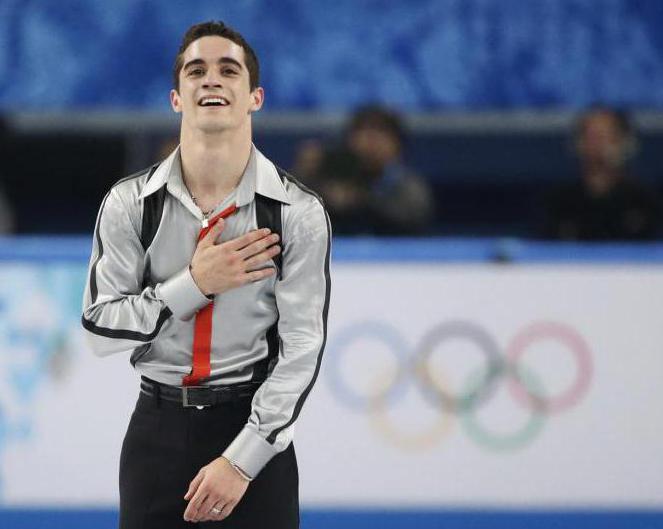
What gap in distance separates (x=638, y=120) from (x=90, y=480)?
468 cm

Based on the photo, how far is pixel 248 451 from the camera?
8.58 ft

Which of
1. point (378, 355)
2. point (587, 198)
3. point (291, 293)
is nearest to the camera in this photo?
point (291, 293)

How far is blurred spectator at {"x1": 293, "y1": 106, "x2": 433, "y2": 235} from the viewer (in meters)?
5.42

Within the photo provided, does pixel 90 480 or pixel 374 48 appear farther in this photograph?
pixel 374 48

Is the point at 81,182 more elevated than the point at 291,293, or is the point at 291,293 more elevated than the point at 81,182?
the point at 81,182

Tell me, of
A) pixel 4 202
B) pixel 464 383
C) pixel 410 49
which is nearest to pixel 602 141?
pixel 410 49

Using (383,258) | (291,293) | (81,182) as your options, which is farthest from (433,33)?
(291,293)

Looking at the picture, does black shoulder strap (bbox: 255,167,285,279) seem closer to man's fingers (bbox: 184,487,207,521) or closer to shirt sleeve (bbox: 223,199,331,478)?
shirt sleeve (bbox: 223,199,331,478)

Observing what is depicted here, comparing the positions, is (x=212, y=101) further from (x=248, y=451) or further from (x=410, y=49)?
(x=410, y=49)

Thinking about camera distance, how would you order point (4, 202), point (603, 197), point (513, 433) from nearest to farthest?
point (513, 433), point (603, 197), point (4, 202)

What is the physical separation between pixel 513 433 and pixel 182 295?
2.36 meters

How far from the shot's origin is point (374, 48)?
6.25 metres

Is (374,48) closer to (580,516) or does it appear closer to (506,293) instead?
(506,293)

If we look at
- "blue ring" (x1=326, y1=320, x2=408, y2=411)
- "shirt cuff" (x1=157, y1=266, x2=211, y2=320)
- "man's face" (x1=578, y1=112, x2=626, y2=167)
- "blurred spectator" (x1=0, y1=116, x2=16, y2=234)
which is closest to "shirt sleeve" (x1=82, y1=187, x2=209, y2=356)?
"shirt cuff" (x1=157, y1=266, x2=211, y2=320)
